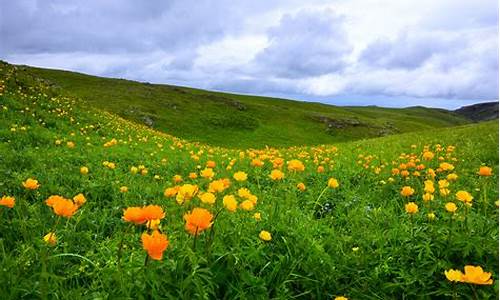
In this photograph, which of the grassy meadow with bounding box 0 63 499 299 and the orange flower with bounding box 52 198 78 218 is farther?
the orange flower with bounding box 52 198 78 218

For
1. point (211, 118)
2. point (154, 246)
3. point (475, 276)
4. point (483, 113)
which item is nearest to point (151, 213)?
point (154, 246)

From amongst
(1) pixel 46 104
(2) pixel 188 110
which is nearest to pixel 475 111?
(2) pixel 188 110

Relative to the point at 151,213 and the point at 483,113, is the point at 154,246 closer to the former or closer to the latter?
the point at 151,213

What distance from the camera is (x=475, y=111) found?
198375 mm

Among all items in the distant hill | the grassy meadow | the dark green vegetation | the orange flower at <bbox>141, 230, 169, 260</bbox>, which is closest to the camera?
the orange flower at <bbox>141, 230, 169, 260</bbox>

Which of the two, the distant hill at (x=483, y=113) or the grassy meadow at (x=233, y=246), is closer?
the grassy meadow at (x=233, y=246)

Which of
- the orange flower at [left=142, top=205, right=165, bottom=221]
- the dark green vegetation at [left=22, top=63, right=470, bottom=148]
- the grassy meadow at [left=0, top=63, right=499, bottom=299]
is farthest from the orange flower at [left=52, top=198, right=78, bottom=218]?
the dark green vegetation at [left=22, top=63, right=470, bottom=148]

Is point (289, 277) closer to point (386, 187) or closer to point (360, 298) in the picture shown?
point (360, 298)

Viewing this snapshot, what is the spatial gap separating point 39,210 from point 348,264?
383 cm

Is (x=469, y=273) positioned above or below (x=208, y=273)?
above

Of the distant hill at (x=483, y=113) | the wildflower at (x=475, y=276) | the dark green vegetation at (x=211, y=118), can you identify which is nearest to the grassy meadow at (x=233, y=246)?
the wildflower at (x=475, y=276)

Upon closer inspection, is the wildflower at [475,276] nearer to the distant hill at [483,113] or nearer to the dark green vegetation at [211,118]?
the dark green vegetation at [211,118]

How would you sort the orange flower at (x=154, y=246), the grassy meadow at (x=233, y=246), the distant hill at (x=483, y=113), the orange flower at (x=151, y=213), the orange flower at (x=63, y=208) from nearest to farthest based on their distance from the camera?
the orange flower at (x=154, y=246)
the orange flower at (x=151, y=213)
the grassy meadow at (x=233, y=246)
the orange flower at (x=63, y=208)
the distant hill at (x=483, y=113)

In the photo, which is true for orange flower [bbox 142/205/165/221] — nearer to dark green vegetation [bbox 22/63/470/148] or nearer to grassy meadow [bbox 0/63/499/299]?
grassy meadow [bbox 0/63/499/299]
